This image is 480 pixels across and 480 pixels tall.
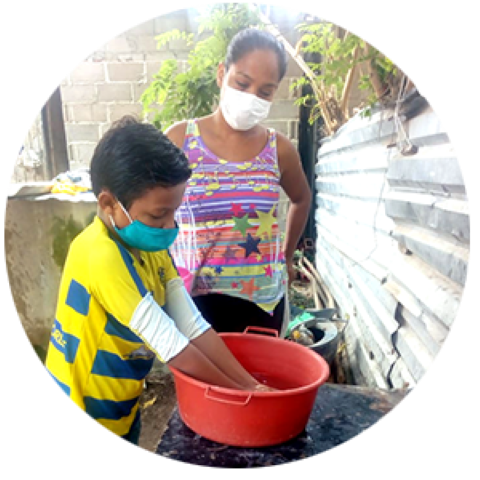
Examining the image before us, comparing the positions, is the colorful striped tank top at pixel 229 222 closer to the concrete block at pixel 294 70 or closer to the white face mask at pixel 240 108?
the white face mask at pixel 240 108

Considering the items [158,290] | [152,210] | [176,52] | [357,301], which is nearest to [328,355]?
[357,301]

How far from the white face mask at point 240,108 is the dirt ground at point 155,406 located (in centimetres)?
142

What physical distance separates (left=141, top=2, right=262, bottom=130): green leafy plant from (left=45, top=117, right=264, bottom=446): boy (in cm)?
153

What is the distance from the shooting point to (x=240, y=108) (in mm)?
1301

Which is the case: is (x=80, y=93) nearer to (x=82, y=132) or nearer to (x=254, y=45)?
(x=82, y=132)

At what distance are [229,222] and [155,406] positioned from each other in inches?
56.2

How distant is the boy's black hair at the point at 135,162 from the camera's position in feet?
3.11

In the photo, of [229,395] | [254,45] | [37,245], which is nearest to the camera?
[229,395]

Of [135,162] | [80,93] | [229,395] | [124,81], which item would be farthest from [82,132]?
[229,395]

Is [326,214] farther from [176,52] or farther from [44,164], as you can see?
[44,164]

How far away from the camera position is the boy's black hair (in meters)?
0.95

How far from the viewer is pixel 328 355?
238 cm

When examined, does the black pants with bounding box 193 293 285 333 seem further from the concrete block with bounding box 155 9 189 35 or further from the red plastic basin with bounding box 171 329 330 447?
the concrete block with bounding box 155 9 189 35

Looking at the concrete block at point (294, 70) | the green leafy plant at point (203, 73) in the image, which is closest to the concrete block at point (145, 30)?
the green leafy plant at point (203, 73)
